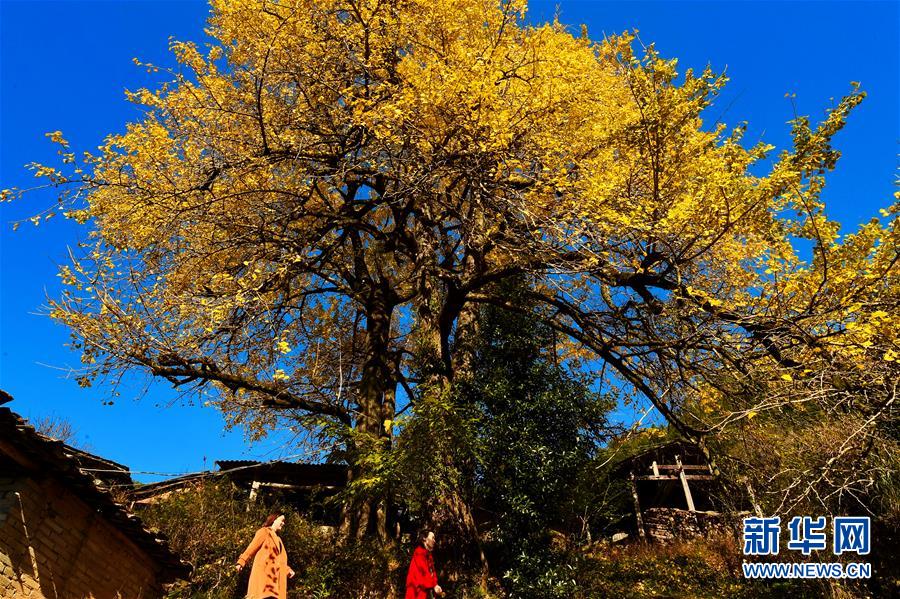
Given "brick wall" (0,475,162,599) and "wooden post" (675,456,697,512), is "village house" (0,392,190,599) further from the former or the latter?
"wooden post" (675,456,697,512)

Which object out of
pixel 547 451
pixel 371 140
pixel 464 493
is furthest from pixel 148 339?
pixel 547 451

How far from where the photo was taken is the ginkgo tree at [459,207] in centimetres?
566

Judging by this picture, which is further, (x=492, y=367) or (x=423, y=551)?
(x=492, y=367)

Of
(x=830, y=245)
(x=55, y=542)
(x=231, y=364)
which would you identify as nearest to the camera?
(x=830, y=245)

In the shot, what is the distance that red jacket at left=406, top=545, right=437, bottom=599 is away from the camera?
6.60m

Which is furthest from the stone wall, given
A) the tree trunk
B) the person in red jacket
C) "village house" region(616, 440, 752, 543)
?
the person in red jacket

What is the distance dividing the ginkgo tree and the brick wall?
76.4 inches

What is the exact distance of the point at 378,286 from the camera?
11.1m

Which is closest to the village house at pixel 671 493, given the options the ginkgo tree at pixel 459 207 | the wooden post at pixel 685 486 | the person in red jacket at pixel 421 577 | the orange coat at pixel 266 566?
the wooden post at pixel 685 486

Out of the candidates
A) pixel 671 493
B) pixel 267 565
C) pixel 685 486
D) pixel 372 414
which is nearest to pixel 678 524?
pixel 685 486

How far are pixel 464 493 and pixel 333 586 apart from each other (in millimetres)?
2283

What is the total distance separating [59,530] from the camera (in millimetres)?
5781

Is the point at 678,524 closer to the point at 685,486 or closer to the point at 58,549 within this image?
the point at 685,486

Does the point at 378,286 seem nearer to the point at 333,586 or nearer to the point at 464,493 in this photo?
the point at 464,493
